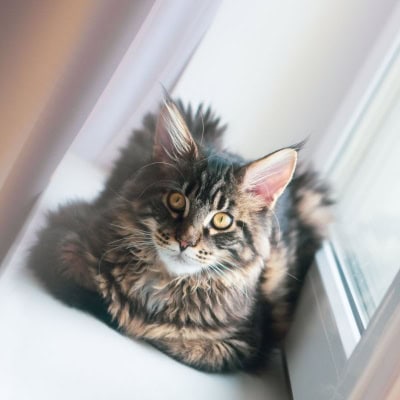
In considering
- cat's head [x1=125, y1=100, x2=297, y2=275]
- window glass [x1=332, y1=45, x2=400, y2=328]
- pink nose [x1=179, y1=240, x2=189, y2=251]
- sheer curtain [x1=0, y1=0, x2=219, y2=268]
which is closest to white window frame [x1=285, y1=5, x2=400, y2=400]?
window glass [x1=332, y1=45, x2=400, y2=328]

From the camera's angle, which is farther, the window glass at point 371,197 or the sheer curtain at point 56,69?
the window glass at point 371,197

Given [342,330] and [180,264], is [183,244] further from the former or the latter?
[342,330]

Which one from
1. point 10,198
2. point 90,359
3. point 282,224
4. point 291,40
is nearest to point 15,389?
point 90,359

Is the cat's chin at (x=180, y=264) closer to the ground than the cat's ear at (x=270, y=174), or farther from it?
closer to the ground

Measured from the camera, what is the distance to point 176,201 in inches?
41.3

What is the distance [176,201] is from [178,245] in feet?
0.28

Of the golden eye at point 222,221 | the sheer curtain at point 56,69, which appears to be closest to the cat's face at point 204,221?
the golden eye at point 222,221

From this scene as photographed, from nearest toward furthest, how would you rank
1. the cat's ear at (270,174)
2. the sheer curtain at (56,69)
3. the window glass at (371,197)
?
the sheer curtain at (56,69), the cat's ear at (270,174), the window glass at (371,197)

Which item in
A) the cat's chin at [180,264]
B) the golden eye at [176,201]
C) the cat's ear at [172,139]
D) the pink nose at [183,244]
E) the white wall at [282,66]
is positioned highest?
the white wall at [282,66]

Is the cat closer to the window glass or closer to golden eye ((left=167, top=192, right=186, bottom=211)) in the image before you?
golden eye ((left=167, top=192, right=186, bottom=211))

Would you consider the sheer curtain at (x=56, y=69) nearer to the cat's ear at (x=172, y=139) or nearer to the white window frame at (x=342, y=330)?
the cat's ear at (x=172, y=139)

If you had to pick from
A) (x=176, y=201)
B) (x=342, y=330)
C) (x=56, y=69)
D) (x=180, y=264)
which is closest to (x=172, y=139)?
(x=176, y=201)

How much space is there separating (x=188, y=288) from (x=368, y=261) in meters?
0.43

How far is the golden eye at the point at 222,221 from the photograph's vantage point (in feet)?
3.38
